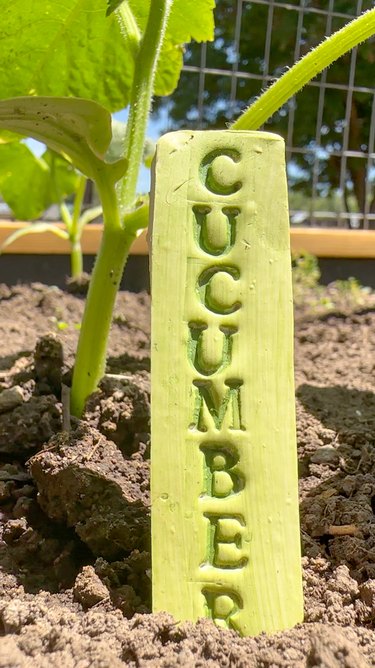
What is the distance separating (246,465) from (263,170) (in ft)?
0.81

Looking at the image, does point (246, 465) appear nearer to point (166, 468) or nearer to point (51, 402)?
point (166, 468)

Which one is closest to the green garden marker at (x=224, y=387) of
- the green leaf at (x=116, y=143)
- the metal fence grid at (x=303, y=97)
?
the green leaf at (x=116, y=143)

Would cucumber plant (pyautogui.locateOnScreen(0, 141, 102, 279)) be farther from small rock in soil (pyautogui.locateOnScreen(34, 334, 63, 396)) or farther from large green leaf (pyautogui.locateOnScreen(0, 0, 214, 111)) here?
small rock in soil (pyautogui.locateOnScreen(34, 334, 63, 396))

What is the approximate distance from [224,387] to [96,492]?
197 mm

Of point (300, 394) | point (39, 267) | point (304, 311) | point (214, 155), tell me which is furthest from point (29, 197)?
point (214, 155)

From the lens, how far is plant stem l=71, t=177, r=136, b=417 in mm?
803

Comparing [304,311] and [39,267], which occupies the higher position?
[39,267]

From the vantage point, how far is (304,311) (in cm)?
170

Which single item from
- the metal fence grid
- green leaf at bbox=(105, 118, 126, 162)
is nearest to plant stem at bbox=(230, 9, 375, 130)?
green leaf at bbox=(105, 118, 126, 162)

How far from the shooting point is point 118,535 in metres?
0.62

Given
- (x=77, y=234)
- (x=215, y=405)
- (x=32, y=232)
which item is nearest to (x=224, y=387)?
(x=215, y=405)

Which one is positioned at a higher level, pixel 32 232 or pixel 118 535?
pixel 32 232

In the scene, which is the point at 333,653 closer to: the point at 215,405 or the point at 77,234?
the point at 215,405

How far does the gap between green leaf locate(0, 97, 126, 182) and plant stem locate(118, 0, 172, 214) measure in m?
0.06
